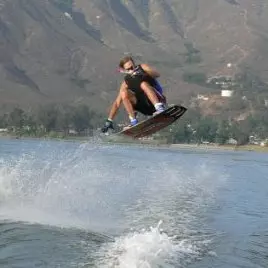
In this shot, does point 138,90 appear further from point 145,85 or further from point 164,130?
point 164,130

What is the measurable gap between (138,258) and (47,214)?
296 inches

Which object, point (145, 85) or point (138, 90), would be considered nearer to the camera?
point (145, 85)

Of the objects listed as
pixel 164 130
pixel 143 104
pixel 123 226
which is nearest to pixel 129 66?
pixel 143 104

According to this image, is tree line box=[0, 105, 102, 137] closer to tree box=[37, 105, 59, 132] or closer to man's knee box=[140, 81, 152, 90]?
tree box=[37, 105, 59, 132]

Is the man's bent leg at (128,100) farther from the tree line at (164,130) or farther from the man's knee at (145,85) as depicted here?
the tree line at (164,130)

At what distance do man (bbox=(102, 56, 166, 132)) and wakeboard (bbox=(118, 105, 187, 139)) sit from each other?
24 centimetres

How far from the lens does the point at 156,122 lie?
18.0 metres

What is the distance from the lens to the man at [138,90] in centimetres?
1664

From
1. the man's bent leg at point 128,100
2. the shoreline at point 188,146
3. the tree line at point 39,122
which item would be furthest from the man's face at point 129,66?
the tree line at point 39,122

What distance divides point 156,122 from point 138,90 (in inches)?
57.4

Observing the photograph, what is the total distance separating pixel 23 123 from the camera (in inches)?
7008

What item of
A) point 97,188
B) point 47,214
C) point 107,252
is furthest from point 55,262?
point 97,188

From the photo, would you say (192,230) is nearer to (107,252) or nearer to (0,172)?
(107,252)

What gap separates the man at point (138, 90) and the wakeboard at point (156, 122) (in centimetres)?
24
